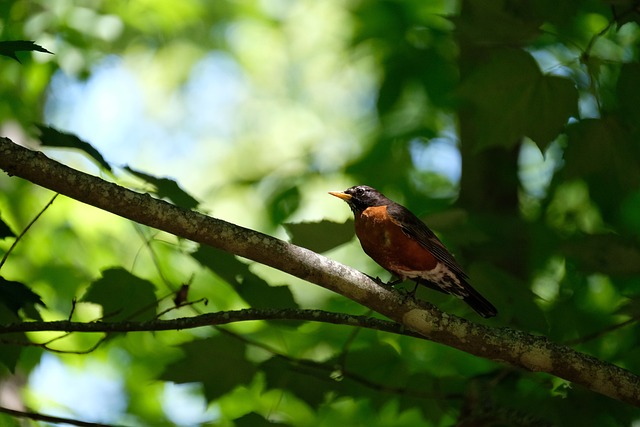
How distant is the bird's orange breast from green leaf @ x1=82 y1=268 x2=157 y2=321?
112 centimetres

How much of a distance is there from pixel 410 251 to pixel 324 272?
1201 millimetres

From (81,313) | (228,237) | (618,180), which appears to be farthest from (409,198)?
(228,237)

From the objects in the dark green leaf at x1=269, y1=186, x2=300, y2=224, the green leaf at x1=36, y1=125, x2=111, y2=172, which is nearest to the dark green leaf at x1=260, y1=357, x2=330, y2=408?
the green leaf at x1=36, y1=125, x2=111, y2=172

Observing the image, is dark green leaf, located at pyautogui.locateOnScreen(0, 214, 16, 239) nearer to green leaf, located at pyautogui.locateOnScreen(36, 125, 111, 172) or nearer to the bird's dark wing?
green leaf, located at pyautogui.locateOnScreen(36, 125, 111, 172)

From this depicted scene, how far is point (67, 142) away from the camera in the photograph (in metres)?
2.75

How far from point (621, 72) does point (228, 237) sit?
205cm

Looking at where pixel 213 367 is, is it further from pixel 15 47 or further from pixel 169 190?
pixel 15 47

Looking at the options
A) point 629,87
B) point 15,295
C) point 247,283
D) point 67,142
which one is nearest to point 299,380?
point 247,283

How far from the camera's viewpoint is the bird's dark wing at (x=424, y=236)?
11.4ft

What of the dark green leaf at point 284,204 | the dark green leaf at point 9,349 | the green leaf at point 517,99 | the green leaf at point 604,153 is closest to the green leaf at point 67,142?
the dark green leaf at point 9,349

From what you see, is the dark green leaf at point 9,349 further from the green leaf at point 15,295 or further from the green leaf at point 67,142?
the green leaf at point 67,142

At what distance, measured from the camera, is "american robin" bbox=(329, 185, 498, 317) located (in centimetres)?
345

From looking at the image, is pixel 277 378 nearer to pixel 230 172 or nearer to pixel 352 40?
pixel 352 40

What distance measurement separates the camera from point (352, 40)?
19.7ft
